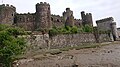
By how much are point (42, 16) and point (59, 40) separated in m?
6.97

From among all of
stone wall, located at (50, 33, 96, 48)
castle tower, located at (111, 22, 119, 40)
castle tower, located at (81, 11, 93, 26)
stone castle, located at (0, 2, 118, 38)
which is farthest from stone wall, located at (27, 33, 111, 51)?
castle tower, located at (81, 11, 93, 26)

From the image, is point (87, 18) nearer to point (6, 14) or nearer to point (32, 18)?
point (32, 18)

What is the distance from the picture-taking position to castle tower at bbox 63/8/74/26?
169 ft

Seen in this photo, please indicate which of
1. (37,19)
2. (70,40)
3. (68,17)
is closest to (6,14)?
(37,19)

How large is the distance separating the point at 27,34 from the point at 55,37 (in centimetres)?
582

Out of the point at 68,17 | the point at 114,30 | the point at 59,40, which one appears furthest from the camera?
the point at 68,17

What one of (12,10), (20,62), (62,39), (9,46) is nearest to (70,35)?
(62,39)

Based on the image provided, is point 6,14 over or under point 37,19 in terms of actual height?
over

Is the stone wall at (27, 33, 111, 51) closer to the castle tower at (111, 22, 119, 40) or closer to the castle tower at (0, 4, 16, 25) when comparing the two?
the castle tower at (111, 22, 119, 40)

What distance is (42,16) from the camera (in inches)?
1672

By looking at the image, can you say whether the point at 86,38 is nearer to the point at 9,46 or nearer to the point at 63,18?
the point at 63,18

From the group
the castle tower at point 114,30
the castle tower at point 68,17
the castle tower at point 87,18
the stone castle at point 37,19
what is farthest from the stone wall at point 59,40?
the castle tower at point 87,18

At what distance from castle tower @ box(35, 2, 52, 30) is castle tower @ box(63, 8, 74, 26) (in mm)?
9473

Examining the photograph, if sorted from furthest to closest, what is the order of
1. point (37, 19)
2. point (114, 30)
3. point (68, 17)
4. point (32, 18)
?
1. point (68, 17)
2. point (114, 30)
3. point (32, 18)
4. point (37, 19)
